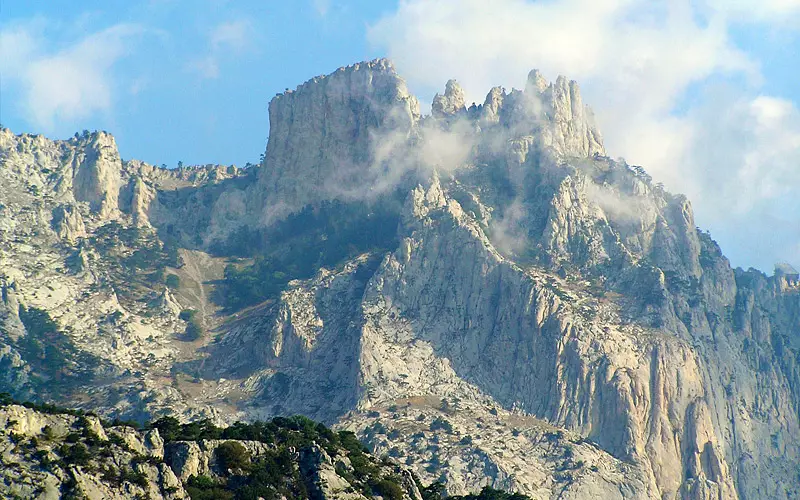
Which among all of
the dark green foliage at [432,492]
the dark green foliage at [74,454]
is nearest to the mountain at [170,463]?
the dark green foliage at [74,454]

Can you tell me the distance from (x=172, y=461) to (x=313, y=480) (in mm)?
15950

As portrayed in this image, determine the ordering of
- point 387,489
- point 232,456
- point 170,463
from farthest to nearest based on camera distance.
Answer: point 387,489 < point 232,456 < point 170,463

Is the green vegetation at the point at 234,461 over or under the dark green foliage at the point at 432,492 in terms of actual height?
under

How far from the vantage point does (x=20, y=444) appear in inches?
5192

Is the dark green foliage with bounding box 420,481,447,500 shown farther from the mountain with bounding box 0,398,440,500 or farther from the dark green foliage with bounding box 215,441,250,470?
the dark green foliage with bounding box 215,441,250,470

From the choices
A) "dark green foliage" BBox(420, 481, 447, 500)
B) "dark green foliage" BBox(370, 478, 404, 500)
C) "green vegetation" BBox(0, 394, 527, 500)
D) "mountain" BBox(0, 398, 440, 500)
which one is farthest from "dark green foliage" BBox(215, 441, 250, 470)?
"dark green foliage" BBox(420, 481, 447, 500)

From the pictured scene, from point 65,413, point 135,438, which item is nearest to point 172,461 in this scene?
point 135,438

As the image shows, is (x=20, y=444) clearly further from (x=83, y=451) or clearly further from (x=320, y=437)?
(x=320, y=437)

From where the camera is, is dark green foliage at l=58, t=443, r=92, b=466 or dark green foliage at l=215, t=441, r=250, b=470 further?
dark green foliage at l=215, t=441, r=250, b=470

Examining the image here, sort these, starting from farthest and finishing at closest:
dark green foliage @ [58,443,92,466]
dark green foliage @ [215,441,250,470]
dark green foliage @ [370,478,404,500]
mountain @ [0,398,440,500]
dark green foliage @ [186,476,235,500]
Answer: dark green foliage @ [370,478,404,500], dark green foliage @ [215,441,250,470], dark green foliage @ [186,476,235,500], dark green foliage @ [58,443,92,466], mountain @ [0,398,440,500]

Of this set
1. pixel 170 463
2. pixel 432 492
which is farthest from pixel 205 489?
pixel 432 492

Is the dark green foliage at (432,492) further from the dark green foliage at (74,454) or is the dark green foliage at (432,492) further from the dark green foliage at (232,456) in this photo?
the dark green foliage at (74,454)

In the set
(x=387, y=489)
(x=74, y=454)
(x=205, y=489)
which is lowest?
(x=74, y=454)

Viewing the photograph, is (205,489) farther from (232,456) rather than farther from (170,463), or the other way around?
(232,456)
